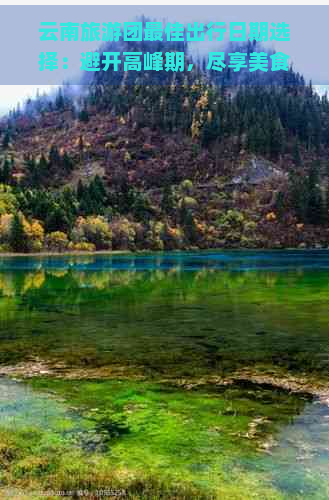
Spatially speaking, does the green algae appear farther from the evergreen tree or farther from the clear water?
the evergreen tree

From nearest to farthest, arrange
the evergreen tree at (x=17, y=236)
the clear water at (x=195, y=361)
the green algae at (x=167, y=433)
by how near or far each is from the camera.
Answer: the green algae at (x=167, y=433) < the clear water at (x=195, y=361) < the evergreen tree at (x=17, y=236)

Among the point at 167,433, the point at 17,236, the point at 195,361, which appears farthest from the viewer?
the point at 17,236

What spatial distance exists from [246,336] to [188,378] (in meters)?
10.8

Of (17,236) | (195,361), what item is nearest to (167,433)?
(195,361)

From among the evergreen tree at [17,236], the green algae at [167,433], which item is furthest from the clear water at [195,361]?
the evergreen tree at [17,236]

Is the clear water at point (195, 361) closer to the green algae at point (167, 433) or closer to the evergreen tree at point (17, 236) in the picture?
the green algae at point (167, 433)

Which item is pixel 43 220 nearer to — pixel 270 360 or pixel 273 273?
pixel 273 273

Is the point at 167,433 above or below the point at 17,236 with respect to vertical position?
below

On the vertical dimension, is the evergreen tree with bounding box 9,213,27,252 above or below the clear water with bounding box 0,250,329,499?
above

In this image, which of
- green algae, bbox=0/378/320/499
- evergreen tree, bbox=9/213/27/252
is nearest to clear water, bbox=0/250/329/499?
green algae, bbox=0/378/320/499

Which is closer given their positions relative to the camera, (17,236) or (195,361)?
(195,361)

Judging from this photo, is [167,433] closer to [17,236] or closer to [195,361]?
[195,361]

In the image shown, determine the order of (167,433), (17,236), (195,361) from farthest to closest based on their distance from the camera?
(17,236), (195,361), (167,433)

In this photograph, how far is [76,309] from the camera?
4691cm
